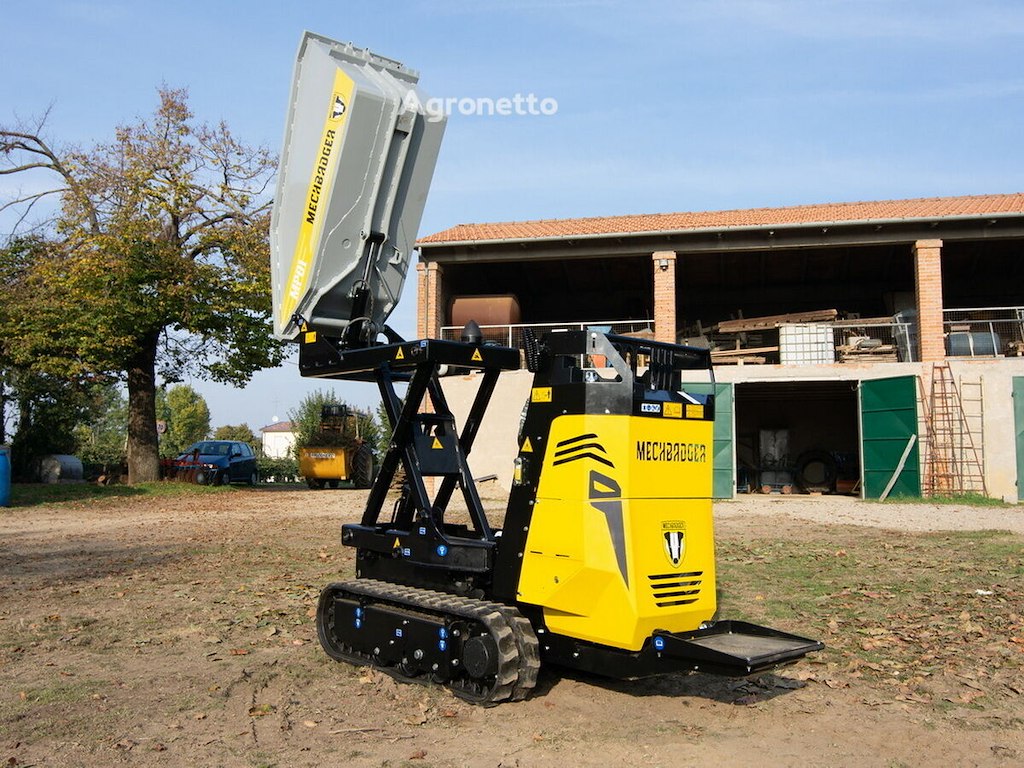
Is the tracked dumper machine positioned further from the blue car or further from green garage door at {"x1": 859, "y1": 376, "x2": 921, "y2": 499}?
the blue car

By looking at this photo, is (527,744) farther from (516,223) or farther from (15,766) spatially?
(516,223)

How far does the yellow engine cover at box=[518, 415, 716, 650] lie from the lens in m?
4.84

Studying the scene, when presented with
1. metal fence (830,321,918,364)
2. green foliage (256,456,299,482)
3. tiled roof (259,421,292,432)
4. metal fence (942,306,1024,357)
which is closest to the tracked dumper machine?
metal fence (830,321,918,364)

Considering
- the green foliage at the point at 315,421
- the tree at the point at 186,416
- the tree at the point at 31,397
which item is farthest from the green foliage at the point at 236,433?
the tree at the point at 31,397

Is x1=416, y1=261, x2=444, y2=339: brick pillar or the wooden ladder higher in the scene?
x1=416, y1=261, x2=444, y2=339: brick pillar

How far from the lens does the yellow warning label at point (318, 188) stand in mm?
6582

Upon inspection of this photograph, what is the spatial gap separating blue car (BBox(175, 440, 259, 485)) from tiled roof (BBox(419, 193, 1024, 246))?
34.1 ft

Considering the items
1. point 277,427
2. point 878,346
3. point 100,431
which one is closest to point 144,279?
point 878,346

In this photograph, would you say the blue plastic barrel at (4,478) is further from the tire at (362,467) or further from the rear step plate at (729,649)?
the rear step plate at (729,649)

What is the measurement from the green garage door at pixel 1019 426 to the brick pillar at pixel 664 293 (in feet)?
26.3

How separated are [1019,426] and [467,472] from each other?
18.9 metres

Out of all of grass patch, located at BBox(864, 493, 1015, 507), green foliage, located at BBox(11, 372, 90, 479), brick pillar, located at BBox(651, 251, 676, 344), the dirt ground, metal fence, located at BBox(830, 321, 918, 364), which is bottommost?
the dirt ground

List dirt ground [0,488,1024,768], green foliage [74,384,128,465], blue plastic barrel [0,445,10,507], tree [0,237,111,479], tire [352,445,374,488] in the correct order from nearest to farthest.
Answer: dirt ground [0,488,1024,768] < blue plastic barrel [0,445,10,507] < tree [0,237,111,479] < tire [352,445,374,488] < green foliage [74,384,128,465]

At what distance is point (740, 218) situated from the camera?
25297mm
